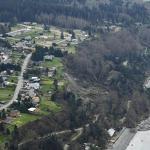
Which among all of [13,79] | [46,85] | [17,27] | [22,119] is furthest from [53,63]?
[17,27]

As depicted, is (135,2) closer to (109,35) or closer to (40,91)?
(109,35)

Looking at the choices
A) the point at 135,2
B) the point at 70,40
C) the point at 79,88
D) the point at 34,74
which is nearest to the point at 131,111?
the point at 79,88

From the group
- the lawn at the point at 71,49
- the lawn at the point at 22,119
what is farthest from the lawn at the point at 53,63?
the lawn at the point at 22,119

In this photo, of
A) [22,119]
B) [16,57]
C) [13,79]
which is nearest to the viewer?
[22,119]

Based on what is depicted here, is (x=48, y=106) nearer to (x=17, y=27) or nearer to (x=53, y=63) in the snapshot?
(x=53, y=63)

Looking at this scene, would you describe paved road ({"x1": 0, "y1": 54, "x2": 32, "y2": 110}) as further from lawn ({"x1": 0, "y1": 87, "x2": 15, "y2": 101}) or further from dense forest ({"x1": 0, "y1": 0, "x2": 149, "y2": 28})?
dense forest ({"x1": 0, "y1": 0, "x2": 149, "y2": 28})

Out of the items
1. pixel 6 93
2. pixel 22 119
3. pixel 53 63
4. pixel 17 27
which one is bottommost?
pixel 17 27

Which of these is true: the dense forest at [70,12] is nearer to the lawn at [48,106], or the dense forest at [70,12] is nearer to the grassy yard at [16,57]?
the grassy yard at [16,57]
